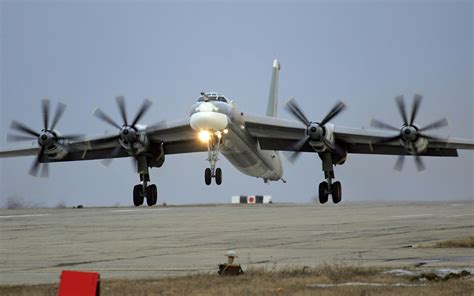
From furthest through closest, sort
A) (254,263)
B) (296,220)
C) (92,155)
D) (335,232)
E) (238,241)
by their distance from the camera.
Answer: (296,220) → (335,232) → (238,241) → (92,155) → (254,263)

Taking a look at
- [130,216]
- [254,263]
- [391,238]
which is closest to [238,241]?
[391,238]

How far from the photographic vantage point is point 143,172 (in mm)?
42750

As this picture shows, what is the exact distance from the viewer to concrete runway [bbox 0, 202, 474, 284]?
38.9 meters

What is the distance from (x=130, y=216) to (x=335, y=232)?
26.2 metres

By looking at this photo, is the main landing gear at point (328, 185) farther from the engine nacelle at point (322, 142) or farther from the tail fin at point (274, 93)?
the tail fin at point (274, 93)

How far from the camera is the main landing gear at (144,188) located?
140ft

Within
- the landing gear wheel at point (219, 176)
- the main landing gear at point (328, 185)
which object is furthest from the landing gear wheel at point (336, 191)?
the landing gear wheel at point (219, 176)

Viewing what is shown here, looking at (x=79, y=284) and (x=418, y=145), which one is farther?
(x=418, y=145)

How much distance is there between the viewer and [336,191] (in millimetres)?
43719

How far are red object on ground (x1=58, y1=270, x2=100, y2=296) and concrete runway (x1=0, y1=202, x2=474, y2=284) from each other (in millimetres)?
11852

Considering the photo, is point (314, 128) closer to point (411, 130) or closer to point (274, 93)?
point (411, 130)

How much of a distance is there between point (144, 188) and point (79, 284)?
71.6ft

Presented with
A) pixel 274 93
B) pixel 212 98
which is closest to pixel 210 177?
pixel 212 98

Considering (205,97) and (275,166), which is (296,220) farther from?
(205,97)
